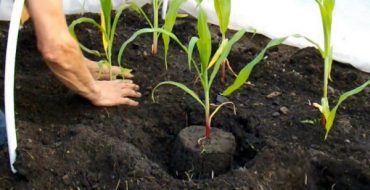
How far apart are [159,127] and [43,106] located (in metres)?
0.36

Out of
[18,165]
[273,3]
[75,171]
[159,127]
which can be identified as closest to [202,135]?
[159,127]

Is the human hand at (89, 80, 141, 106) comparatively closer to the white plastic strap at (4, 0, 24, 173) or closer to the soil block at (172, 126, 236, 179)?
the soil block at (172, 126, 236, 179)

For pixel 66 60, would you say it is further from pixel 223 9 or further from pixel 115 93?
pixel 223 9

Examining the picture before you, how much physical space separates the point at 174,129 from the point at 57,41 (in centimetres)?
48

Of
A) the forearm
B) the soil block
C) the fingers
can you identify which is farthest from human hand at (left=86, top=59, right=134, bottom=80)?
the soil block

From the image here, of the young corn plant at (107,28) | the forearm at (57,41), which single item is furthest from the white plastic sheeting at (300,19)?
the forearm at (57,41)

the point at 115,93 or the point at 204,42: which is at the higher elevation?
the point at 204,42

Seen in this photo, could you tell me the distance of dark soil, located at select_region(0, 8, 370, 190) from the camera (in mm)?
1729

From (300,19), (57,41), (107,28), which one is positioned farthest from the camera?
(300,19)

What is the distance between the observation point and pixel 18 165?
171 cm

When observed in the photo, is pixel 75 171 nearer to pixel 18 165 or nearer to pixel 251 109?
pixel 18 165

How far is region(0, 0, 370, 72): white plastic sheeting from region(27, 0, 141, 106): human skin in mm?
634

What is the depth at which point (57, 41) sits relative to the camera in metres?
1.73

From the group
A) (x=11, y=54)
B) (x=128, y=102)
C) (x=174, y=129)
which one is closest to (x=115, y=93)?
(x=128, y=102)
